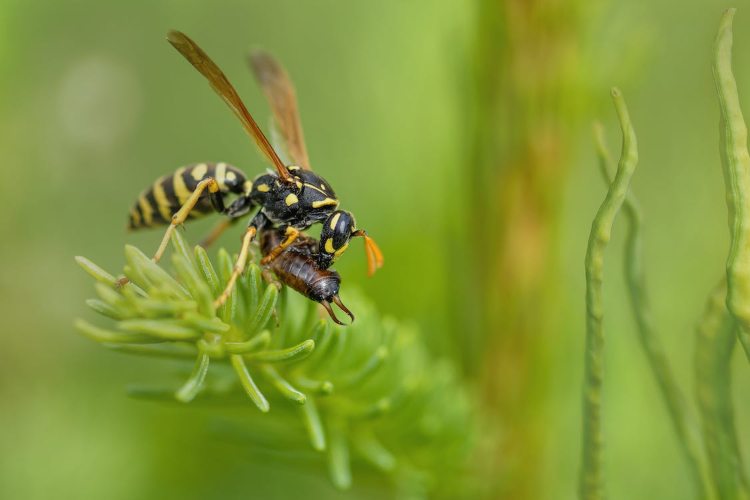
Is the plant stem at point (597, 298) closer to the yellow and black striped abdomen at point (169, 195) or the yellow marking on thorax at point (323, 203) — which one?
the yellow marking on thorax at point (323, 203)

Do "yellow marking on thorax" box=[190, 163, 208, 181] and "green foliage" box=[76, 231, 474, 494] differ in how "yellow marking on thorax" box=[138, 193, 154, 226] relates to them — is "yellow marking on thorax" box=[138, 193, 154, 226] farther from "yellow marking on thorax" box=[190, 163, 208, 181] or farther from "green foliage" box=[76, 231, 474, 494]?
"green foliage" box=[76, 231, 474, 494]

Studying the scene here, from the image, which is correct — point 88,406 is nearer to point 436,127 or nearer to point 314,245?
point 314,245

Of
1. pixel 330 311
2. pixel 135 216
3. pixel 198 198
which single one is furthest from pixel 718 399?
pixel 135 216

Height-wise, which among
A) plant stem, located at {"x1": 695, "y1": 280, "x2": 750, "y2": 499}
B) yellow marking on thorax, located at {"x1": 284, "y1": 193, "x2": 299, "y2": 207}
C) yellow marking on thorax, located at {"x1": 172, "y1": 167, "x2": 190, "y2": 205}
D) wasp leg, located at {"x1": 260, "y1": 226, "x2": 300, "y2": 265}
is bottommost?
plant stem, located at {"x1": 695, "y1": 280, "x2": 750, "y2": 499}

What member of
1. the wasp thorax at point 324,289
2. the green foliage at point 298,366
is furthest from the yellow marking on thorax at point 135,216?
the wasp thorax at point 324,289

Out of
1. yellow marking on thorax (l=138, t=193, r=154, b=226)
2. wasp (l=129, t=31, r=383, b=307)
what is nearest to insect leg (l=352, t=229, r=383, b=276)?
wasp (l=129, t=31, r=383, b=307)

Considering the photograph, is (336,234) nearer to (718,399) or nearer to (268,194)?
(268,194)

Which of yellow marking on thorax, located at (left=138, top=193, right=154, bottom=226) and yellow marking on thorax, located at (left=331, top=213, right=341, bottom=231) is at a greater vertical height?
yellow marking on thorax, located at (left=138, top=193, right=154, bottom=226)
